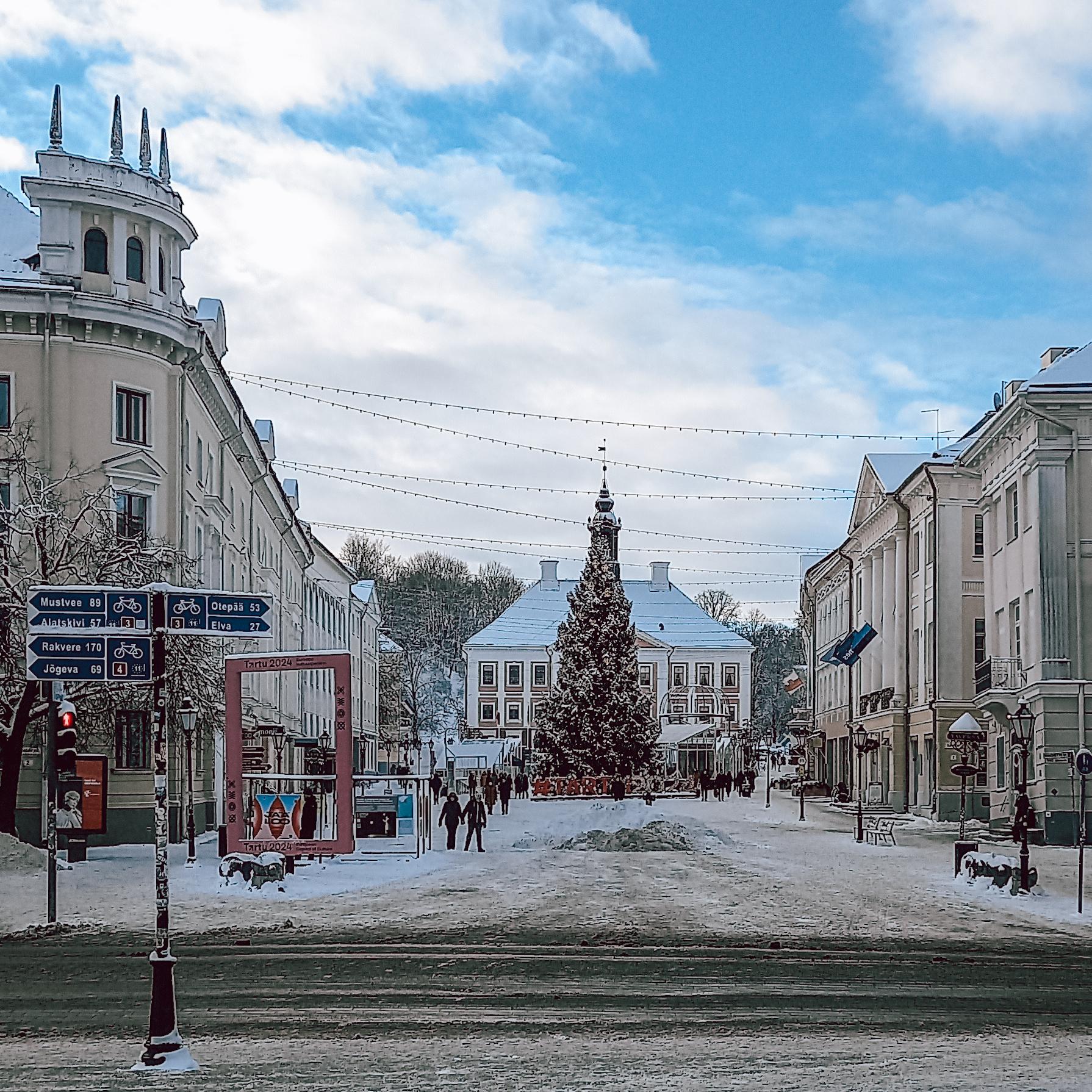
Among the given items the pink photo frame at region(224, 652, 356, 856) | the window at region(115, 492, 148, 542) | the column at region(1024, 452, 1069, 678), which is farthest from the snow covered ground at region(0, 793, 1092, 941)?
the window at region(115, 492, 148, 542)

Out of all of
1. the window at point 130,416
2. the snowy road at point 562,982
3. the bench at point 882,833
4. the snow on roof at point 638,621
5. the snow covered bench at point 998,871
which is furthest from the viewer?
the snow on roof at point 638,621

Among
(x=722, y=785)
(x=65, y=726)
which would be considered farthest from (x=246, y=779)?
(x=722, y=785)

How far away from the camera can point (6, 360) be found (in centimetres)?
3569

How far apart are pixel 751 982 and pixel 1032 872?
40.4 ft

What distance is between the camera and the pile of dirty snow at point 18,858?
25797 millimetres

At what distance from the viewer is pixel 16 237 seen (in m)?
38.2

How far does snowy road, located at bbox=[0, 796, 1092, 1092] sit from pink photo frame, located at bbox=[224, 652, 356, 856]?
0.78 metres

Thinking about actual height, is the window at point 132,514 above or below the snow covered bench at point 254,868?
above

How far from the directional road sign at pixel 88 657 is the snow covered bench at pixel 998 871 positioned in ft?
57.6

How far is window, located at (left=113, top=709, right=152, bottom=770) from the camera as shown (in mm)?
36094

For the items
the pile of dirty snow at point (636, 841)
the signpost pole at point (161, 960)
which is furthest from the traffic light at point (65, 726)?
the pile of dirty snow at point (636, 841)

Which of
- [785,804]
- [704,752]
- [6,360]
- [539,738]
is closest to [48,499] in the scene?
[6,360]

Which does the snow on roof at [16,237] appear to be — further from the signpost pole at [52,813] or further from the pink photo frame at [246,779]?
the signpost pole at [52,813]

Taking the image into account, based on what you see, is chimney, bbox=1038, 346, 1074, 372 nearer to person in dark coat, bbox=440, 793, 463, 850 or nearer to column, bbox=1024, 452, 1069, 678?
column, bbox=1024, 452, 1069, 678
